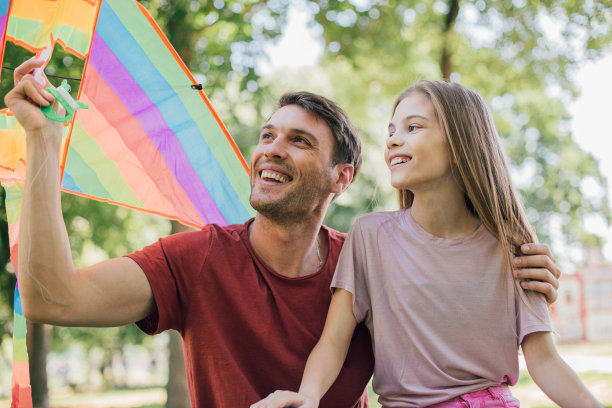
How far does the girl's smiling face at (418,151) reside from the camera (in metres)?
2.16

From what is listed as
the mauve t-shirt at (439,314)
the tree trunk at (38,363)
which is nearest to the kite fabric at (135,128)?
the mauve t-shirt at (439,314)

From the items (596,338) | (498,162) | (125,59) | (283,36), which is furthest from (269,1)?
(596,338)

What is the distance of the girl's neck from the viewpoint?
7.41ft

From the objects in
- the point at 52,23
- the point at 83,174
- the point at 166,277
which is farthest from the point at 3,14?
the point at 166,277

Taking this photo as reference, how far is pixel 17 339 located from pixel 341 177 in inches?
64.7

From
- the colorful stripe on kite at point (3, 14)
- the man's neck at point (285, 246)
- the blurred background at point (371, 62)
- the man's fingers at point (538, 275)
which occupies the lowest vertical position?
the man's fingers at point (538, 275)

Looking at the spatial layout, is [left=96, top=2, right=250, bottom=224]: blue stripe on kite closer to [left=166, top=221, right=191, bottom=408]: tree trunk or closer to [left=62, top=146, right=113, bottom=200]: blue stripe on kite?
[left=62, top=146, right=113, bottom=200]: blue stripe on kite

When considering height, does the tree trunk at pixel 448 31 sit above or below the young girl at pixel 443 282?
above

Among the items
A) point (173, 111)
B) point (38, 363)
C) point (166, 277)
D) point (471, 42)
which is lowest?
point (38, 363)

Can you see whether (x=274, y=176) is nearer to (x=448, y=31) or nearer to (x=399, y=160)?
(x=399, y=160)

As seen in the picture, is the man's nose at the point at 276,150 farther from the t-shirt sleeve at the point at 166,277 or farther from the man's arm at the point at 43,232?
the man's arm at the point at 43,232

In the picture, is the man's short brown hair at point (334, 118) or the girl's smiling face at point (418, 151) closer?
the girl's smiling face at point (418, 151)

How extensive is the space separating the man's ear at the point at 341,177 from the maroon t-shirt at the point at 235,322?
612 millimetres

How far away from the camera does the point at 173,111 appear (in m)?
2.86
